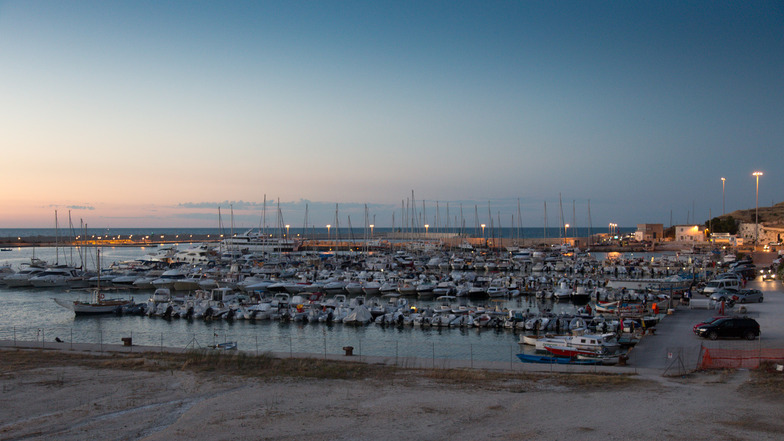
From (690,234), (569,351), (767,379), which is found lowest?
(569,351)

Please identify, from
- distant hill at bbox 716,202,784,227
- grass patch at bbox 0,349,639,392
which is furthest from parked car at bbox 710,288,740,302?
distant hill at bbox 716,202,784,227

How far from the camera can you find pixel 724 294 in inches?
1497

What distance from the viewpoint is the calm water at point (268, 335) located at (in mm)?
28906

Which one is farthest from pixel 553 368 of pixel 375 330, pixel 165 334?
pixel 165 334

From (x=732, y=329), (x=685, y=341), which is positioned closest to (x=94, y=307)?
(x=685, y=341)

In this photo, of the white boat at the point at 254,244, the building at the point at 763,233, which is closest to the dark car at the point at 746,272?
the building at the point at 763,233

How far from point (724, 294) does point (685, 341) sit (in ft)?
52.9

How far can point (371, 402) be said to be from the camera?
1551 centimetres

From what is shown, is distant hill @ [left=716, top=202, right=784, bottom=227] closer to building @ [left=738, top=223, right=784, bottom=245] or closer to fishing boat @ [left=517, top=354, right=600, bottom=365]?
building @ [left=738, top=223, right=784, bottom=245]

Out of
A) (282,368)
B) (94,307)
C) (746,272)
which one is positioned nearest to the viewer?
(282,368)

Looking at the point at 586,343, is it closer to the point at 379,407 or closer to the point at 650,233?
the point at 379,407

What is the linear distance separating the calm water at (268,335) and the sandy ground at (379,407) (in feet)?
27.8

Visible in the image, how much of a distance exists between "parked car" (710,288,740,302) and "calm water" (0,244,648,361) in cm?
990

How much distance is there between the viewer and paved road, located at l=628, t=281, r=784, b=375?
21.2 m
